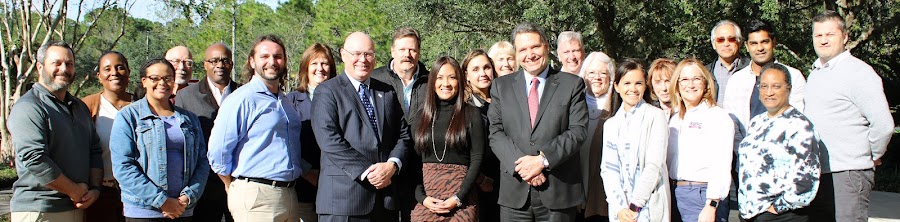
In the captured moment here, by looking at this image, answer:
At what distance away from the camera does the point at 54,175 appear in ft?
14.1

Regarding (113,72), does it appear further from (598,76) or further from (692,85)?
(692,85)

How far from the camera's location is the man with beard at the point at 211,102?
205 inches

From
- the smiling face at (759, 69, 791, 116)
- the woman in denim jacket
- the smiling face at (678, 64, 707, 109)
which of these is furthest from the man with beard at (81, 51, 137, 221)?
the smiling face at (759, 69, 791, 116)

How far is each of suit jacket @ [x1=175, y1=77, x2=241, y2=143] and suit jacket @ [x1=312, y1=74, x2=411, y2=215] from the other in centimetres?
99

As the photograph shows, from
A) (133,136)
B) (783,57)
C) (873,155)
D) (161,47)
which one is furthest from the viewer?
(161,47)

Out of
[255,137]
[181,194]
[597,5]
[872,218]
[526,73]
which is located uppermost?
[597,5]

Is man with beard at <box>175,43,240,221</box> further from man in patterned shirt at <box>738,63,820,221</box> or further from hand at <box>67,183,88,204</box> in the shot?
man in patterned shirt at <box>738,63,820,221</box>

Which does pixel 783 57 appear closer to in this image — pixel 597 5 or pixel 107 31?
pixel 597 5

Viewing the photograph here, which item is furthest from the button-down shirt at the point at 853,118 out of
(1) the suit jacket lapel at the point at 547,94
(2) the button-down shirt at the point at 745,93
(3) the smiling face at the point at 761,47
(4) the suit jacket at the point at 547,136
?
(1) the suit jacket lapel at the point at 547,94

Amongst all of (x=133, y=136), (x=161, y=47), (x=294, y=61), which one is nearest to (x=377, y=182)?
Answer: (x=133, y=136)

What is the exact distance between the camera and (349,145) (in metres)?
4.61

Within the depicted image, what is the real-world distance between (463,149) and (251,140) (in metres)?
1.42

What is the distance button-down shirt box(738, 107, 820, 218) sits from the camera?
171 inches

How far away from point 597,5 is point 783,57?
13.9 ft
